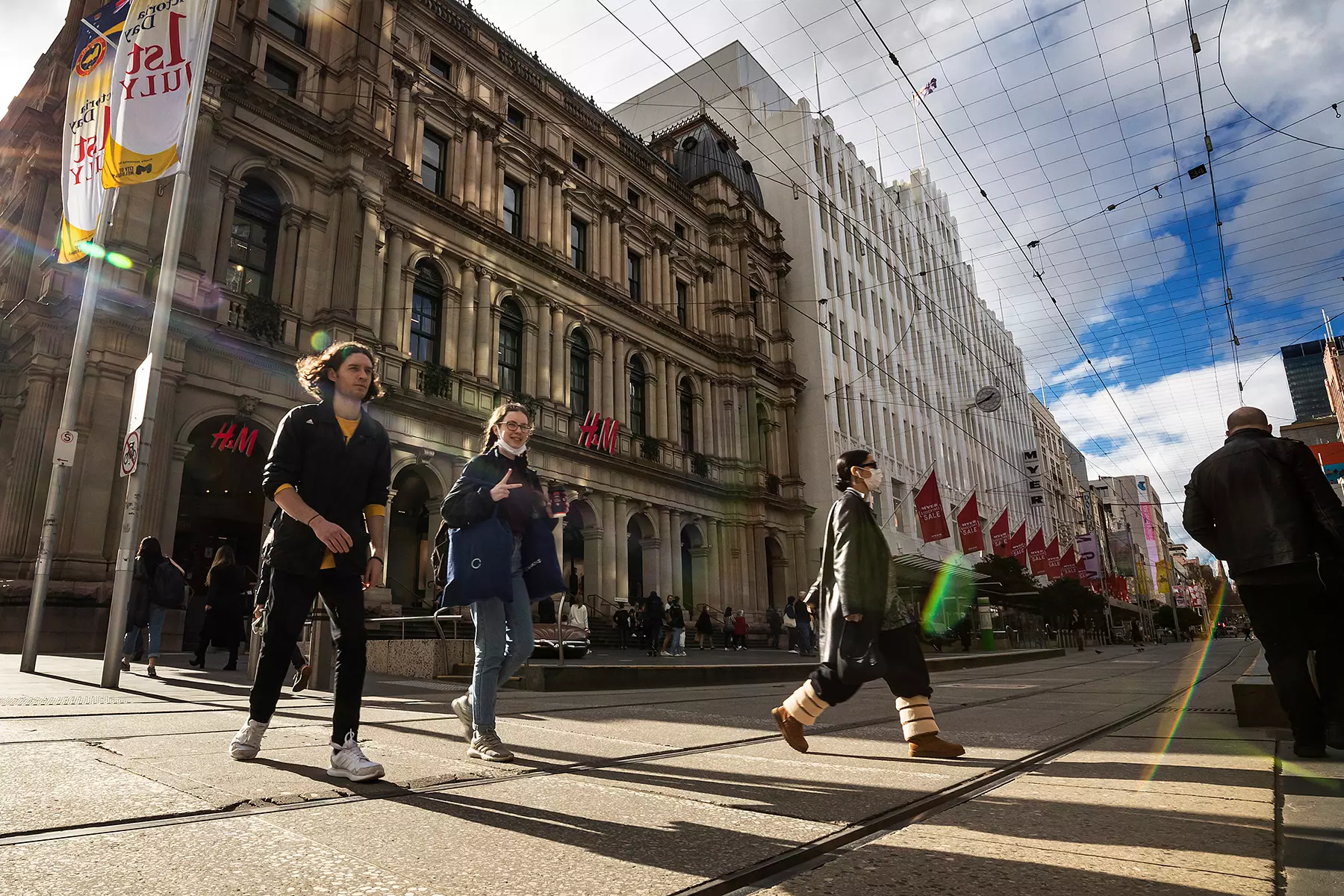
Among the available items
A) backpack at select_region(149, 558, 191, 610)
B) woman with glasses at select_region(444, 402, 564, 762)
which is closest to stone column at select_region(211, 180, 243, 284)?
backpack at select_region(149, 558, 191, 610)

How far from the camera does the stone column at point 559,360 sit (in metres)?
26.1

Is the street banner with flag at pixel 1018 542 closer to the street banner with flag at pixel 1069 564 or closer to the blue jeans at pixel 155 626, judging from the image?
the street banner with flag at pixel 1069 564

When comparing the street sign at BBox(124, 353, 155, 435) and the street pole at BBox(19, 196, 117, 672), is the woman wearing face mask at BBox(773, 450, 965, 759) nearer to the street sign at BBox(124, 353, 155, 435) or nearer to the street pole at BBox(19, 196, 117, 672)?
the street sign at BBox(124, 353, 155, 435)

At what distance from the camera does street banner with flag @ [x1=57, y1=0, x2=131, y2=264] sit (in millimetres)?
10445

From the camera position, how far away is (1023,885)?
1859 mm

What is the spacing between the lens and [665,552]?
28.9 m

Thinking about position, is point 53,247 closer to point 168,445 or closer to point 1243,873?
point 168,445

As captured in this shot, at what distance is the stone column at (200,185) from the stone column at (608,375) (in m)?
13.5

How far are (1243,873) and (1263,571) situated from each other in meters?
2.76

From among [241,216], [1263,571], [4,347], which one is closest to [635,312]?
[241,216]

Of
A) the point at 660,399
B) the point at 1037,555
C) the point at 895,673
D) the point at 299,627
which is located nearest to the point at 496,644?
the point at 299,627

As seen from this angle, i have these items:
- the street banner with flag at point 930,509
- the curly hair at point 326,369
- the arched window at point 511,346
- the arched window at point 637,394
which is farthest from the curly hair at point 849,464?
the arched window at point 637,394

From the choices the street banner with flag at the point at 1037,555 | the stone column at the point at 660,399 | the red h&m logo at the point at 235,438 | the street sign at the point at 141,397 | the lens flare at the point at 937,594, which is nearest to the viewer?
the street sign at the point at 141,397

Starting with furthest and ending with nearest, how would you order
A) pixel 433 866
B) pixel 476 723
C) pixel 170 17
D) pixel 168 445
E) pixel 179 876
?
pixel 168 445
pixel 170 17
pixel 476 723
pixel 433 866
pixel 179 876
